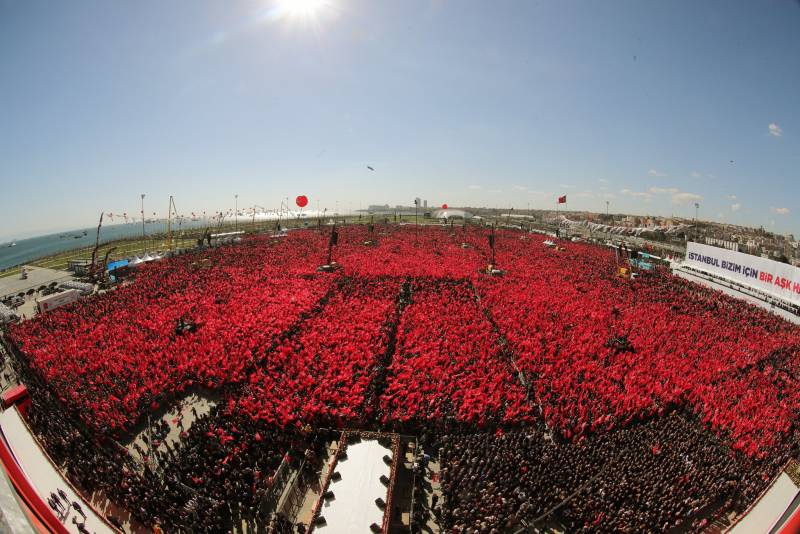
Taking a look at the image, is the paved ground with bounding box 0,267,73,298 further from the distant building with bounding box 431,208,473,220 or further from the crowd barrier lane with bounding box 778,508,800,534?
the distant building with bounding box 431,208,473,220

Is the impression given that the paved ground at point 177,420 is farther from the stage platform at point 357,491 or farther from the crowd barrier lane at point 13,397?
the stage platform at point 357,491

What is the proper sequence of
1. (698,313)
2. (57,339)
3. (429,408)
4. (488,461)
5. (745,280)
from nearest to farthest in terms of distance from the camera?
(488,461)
(429,408)
(57,339)
(698,313)
(745,280)

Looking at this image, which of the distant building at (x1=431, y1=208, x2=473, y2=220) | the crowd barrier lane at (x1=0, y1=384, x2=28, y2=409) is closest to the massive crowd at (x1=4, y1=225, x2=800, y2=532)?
the crowd barrier lane at (x1=0, y1=384, x2=28, y2=409)

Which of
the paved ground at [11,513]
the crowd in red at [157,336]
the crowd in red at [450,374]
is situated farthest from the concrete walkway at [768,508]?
the crowd in red at [157,336]

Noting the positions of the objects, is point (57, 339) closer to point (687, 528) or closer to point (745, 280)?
point (687, 528)

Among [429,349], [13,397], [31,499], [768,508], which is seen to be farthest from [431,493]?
[13,397]

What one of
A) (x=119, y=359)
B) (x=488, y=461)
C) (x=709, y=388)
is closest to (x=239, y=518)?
(x=488, y=461)
